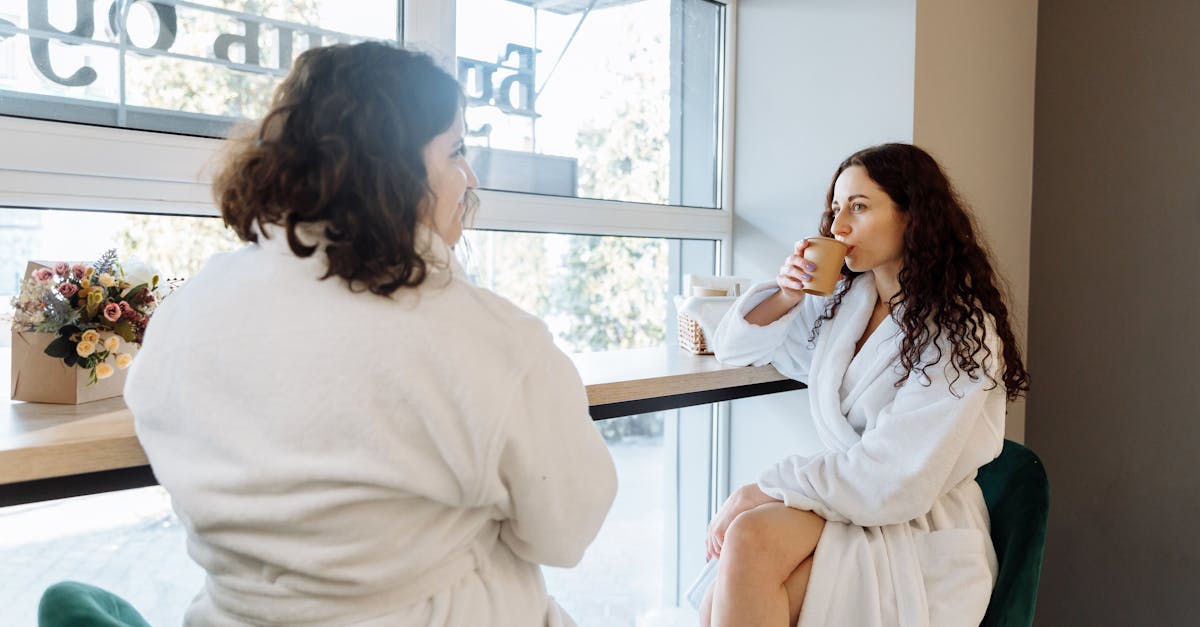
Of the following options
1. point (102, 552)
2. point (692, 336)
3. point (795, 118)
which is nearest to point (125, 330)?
point (102, 552)

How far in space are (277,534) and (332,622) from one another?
11 cm

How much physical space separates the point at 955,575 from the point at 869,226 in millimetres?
Result: 631

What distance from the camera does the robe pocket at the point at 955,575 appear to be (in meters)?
1.41

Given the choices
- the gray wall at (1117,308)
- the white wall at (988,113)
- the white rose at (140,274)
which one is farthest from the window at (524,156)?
the gray wall at (1117,308)

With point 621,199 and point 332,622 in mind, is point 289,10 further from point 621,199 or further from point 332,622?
point 332,622

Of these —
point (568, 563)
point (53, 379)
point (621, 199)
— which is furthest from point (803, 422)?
point (53, 379)

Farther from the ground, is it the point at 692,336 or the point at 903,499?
the point at 692,336

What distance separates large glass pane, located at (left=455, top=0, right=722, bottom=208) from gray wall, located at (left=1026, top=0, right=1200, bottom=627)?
0.96m

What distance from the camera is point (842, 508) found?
58.1 inches

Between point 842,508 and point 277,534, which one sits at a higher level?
point 277,534

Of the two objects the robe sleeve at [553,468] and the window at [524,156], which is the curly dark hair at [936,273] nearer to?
the window at [524,156]

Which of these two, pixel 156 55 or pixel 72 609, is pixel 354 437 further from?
pixel 156 55

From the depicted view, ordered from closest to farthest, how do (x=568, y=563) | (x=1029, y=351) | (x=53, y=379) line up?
(x=568, y=563) → (x=53, y=379) → (x=1029, y=351)

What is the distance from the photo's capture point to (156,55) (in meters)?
1.45
